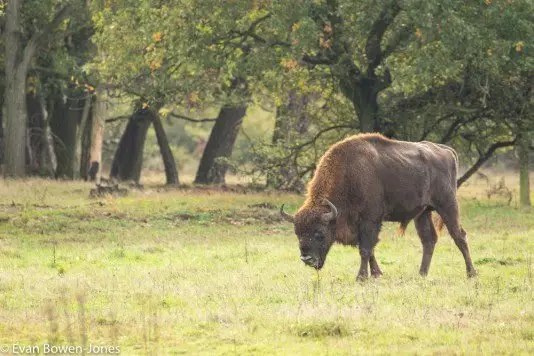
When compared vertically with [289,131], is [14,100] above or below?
above

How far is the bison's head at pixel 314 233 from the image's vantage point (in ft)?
48.3

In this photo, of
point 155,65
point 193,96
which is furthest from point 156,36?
point 193,96

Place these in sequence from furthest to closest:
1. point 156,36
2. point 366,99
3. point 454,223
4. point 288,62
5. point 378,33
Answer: point 366,99 → point 156,36 → point 378,33 → point 288,62 → point 454,223

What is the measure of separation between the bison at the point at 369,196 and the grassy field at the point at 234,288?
1.80 feet

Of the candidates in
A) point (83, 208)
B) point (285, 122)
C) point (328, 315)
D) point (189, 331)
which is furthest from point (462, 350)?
point (285, 122)

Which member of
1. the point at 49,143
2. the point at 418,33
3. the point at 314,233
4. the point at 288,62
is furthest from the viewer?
the point at 49,143

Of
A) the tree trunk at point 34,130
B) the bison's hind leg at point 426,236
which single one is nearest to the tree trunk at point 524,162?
the bison's hind leg at point 426,236

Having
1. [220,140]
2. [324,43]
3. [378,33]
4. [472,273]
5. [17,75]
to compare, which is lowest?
[472,273]

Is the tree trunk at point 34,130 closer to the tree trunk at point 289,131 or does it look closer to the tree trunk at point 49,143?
the tree trunk at point 49,143

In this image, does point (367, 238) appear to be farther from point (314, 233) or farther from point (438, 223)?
point (438, 223)

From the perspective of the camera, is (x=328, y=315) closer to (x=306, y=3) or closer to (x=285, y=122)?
(x=306, y=3)

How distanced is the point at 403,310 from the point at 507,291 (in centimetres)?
219

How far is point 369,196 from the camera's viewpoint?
50.7 feet

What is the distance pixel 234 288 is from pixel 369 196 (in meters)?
2.55
